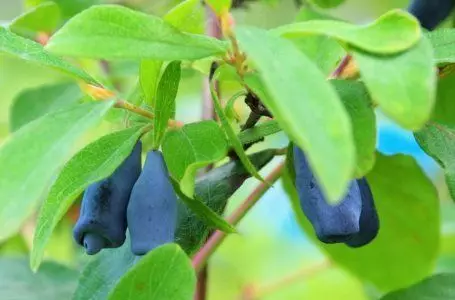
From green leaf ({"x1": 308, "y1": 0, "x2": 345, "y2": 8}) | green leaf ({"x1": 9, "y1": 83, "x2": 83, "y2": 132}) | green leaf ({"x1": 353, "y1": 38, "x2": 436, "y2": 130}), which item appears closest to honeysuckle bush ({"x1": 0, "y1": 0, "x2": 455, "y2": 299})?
green leaf ({"x1": 353, "y1": 38, "x2": 436, "y2": 130})

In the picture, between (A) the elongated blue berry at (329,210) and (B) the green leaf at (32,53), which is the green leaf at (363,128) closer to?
(A) the elongated blue berry at (329,210)

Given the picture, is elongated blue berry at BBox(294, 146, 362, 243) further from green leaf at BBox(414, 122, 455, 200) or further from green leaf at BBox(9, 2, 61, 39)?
green leaf at BBox(9, 2, 61, 39)

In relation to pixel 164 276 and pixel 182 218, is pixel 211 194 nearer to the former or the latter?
pixel 182 218

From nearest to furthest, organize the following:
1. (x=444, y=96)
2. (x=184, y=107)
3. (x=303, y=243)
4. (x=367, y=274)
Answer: (x=444, y=96)
(x=367, y=274)
(x=184, y=107)
(x=303, y=243)

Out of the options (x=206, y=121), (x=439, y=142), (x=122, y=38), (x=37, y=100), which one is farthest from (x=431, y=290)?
(x=37, y=100)

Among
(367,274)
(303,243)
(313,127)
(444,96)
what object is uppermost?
(313,127)

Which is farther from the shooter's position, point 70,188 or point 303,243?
point 303,243

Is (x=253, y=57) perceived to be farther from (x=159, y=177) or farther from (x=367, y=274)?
(x=367, y=274)

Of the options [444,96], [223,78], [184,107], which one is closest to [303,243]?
[184,107]

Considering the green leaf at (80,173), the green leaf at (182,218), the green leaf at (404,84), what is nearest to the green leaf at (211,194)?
the green leaf at (182,218)
